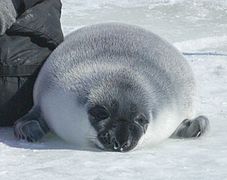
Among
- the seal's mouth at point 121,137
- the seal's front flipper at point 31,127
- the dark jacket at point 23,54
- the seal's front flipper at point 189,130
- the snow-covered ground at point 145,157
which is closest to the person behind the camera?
the snow-covered ground at point 145,157

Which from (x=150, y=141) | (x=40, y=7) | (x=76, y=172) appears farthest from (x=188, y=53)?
(x=76, y=172)

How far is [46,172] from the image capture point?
255 centimetres

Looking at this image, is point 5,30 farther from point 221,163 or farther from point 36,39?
point 221,163

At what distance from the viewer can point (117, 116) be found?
2.82 meters

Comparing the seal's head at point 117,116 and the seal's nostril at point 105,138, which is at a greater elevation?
the seal's head at point 117,116

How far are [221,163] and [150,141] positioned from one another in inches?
15.8

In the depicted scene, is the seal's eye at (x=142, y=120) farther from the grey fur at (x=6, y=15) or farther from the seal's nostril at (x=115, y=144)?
the grey fur at (x=6, y=15)

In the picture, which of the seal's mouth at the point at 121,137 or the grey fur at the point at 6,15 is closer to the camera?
the seal's mouth at the point at 121,137

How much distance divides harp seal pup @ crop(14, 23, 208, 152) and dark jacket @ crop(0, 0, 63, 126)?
5.6 inches

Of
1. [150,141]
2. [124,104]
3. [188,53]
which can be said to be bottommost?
[188,53]

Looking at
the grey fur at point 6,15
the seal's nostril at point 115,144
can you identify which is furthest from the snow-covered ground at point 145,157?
the grey fur at point 6,15

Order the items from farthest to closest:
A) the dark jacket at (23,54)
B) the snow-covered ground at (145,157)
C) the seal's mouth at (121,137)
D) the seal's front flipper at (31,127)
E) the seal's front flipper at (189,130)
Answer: the dark jacket at (23,54) < the seal's front flipper at (189,130) < the seal's front flipper at (31,127) < the seal's mouth at (121,137) < the snow-covered ground at (145,157)

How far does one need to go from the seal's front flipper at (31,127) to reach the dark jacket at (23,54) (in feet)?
0.83

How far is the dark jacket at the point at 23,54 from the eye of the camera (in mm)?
3395
